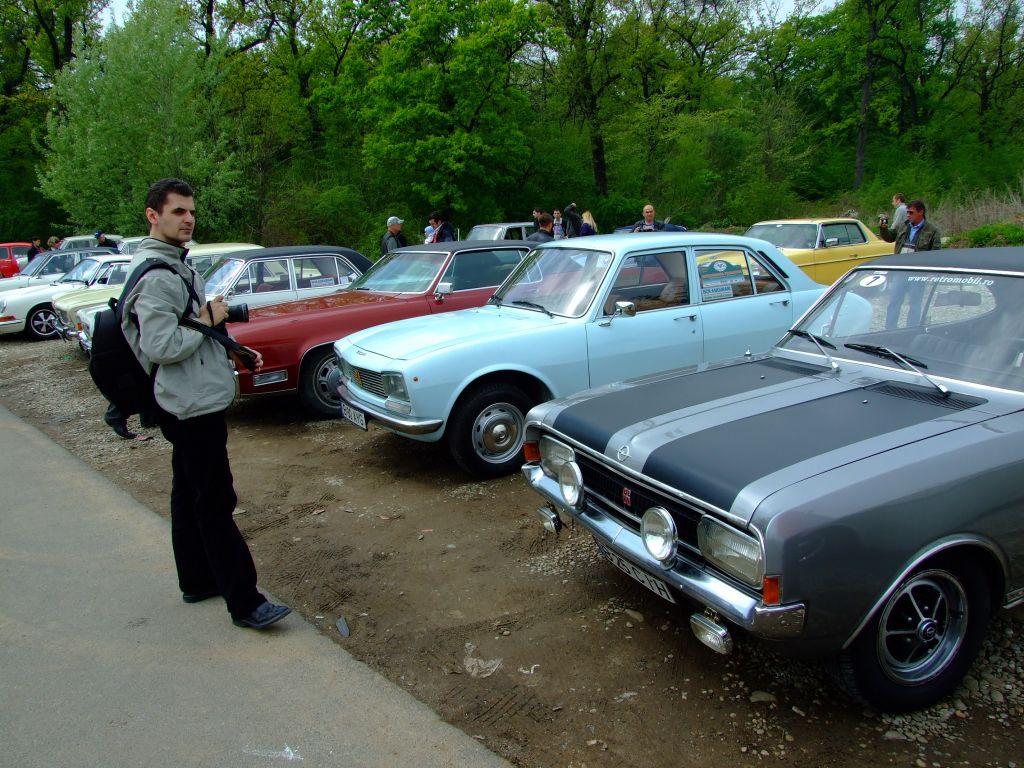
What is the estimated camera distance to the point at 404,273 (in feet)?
26.2

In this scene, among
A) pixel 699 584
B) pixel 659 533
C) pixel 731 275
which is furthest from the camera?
pixel 731 275

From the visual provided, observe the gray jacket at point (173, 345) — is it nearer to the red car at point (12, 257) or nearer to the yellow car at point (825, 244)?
the yellow car at point (825, 244)

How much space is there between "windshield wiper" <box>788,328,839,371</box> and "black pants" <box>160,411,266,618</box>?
300 cm

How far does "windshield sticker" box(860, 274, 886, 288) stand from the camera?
3.89 meters

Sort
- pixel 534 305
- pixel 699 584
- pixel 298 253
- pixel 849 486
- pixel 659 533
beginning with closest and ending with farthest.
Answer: pixel 849 486 → pixel 699 584 → pixel 659 533 → pixel 534 305 → pixel 298 253

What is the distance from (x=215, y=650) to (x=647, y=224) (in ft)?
29.7

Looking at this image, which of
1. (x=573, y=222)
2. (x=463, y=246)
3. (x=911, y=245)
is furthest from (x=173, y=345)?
(x=573, y=222)

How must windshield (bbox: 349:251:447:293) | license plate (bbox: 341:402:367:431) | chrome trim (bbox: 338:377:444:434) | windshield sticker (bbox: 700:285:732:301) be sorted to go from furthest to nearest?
1. windshield (bbox: 349:251:447:293)
2. windshield sticker (bbox: 700:285:732:301)
3. license plate (bbox: 341:402:367:431)
4. chrome trim (bbox: 338:377:444:434)

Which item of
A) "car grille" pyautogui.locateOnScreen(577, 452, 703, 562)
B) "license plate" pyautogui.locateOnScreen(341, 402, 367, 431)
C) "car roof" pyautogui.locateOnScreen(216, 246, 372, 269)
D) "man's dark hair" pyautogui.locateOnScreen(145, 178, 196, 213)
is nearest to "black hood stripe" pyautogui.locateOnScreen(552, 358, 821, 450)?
"car grille" pyautogui.locateOnScreen(577, 452, 703, 562)

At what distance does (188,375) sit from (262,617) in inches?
49.7

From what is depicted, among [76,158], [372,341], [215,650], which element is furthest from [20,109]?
[215,650]

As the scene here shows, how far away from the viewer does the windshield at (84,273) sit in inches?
507

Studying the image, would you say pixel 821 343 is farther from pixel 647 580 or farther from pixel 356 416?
pixel 356 416

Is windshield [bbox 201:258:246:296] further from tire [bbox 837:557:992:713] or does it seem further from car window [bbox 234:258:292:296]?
tire [bbox 837:557:992:713]
